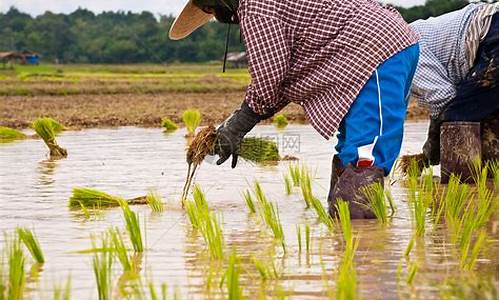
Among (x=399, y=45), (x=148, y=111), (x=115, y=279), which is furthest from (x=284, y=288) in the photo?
(x=148, y=111)

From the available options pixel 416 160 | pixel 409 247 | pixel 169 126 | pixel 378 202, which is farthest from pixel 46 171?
pixel 169 126

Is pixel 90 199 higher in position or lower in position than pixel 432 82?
lower

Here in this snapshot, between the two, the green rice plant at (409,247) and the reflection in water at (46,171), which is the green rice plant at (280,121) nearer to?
the reflection in water at (46,171)

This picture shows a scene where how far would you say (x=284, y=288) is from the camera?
2988 mm

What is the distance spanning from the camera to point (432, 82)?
5.79 metres

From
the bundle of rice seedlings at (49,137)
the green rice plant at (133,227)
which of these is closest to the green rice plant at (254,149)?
the green rice plant at (133,227)

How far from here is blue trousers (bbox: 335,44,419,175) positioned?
4.47m

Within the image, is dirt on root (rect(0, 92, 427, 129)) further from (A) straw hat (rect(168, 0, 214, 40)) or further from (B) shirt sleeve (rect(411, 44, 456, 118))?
(A) straw hat (rect(168, 0, 214, 40))

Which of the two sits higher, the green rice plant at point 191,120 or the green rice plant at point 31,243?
the green rice plant at point 31,243

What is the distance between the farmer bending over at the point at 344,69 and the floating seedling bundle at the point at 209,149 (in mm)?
351

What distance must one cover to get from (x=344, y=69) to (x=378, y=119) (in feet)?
0.82

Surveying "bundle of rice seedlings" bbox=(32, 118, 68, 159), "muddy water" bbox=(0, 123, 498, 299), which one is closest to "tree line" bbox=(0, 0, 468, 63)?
"bundle of rice seedlings" bbox=(32, 118, 68, 159)

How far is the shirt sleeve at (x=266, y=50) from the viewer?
455cm

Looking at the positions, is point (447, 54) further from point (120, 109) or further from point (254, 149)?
point (120, 109)
